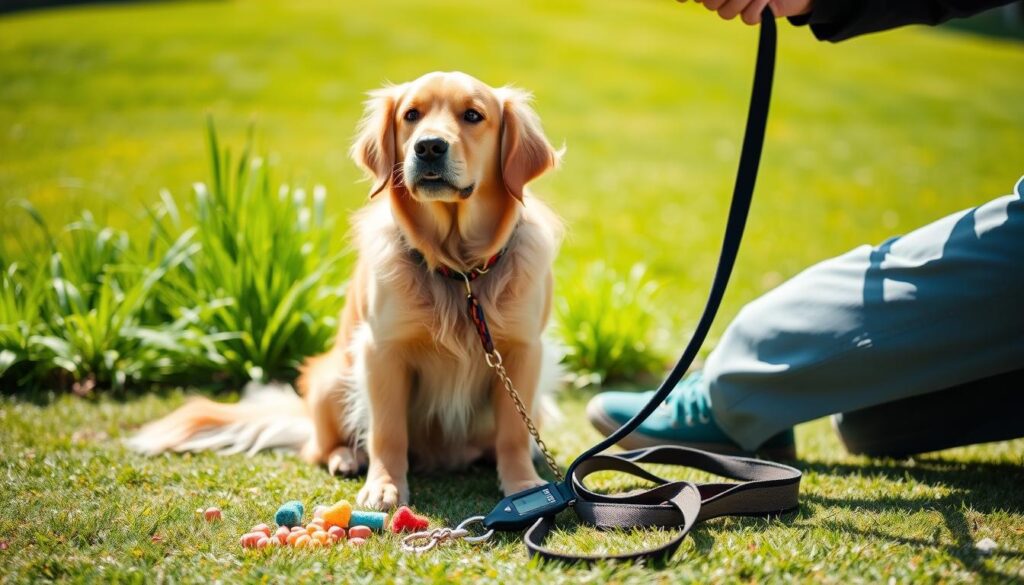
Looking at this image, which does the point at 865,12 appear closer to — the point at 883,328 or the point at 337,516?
the point at 883,328

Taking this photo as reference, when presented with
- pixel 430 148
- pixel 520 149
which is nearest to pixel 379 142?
pixel 430 148

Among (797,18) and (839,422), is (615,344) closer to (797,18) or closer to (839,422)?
(839,422)

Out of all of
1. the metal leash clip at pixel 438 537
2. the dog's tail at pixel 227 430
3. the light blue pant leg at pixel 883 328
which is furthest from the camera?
the dog's tail at pixel 227 430

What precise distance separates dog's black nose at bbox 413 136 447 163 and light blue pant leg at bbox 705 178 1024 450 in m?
1.20

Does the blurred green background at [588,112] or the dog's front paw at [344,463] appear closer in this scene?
the dog's front paw at [344,463]

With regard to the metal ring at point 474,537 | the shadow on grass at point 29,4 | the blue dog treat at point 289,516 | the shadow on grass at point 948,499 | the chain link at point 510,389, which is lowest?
the blue dog treat at point 289,516

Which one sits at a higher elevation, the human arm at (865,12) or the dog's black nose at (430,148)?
the human arm at (865,12)

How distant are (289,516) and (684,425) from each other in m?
1.50

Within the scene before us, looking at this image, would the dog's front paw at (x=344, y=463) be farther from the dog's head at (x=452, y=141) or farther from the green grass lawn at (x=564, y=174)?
the dog's head at (x=452, y=141)

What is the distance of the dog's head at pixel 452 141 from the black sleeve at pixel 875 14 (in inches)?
37.2

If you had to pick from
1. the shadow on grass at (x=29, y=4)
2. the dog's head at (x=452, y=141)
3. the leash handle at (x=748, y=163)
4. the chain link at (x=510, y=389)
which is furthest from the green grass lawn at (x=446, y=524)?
the shadow on grass at (x=29, y=4)

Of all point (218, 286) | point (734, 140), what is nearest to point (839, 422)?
point (218, 286)

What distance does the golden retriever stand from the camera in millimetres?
2879

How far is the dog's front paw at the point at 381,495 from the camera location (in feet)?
8.94
